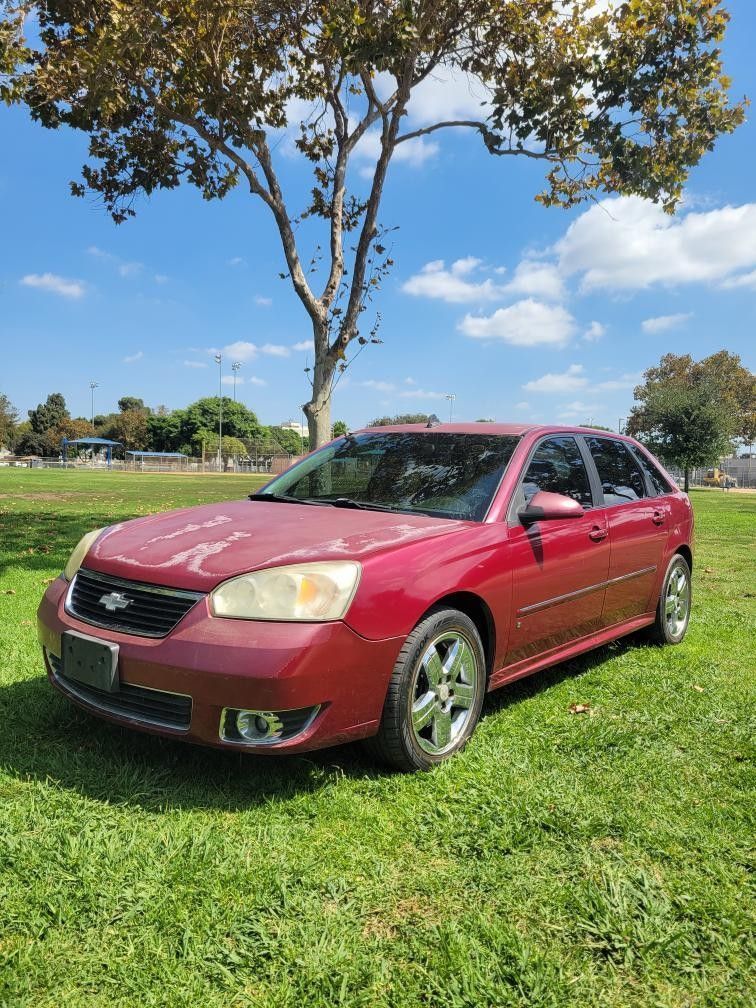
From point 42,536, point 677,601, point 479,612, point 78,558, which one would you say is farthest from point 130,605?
point 42,536

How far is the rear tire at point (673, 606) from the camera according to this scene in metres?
5.29

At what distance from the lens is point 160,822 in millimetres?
2676

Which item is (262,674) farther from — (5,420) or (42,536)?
→ (5,420)

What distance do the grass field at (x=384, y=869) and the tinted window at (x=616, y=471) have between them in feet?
4.83

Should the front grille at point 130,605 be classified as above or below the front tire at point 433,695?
above

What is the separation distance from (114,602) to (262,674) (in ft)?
2.67

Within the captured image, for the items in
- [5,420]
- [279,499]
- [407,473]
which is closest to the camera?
[407,473]

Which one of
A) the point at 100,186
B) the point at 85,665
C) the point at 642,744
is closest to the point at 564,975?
the point at 642,744

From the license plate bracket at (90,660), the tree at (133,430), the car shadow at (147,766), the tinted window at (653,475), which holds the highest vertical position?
the tree at (133,430)

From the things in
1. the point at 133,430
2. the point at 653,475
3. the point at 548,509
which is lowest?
the point at 548,509

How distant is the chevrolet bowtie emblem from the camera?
3.04 metres

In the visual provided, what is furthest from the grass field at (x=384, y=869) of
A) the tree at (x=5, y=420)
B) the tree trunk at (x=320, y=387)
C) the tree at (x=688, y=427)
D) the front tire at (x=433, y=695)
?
the tree at (x=5, y=420)

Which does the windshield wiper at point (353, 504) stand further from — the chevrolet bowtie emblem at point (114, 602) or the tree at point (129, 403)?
the tree at point (129, 403)

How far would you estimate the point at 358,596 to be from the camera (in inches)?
113
